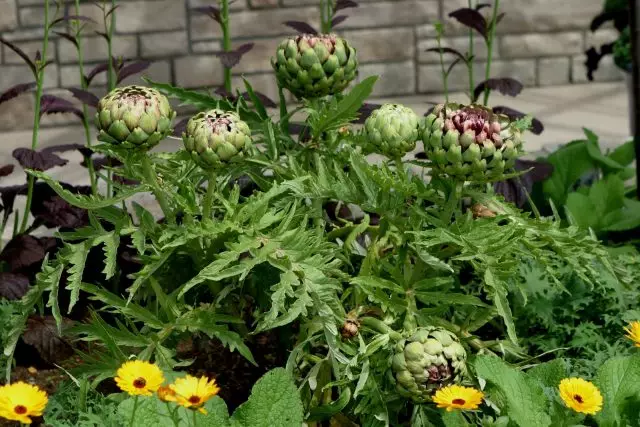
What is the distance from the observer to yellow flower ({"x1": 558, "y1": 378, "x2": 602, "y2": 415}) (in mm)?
1616

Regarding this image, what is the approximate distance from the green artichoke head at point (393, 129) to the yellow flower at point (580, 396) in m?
0.49

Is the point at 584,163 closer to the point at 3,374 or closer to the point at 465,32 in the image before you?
the point at 3,374

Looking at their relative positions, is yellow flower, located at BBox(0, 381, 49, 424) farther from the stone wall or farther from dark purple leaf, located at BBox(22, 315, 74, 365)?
the stone wall

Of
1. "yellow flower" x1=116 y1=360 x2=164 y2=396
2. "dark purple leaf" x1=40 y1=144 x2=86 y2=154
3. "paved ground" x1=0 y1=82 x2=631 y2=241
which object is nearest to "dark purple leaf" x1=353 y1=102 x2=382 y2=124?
"dark purple leaf" x1=40 y1=144 x2=86 y2=154

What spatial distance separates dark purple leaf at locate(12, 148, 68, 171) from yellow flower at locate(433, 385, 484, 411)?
3.71 feet

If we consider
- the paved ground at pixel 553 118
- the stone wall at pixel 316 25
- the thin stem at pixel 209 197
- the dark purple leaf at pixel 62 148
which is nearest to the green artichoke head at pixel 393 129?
the thin stem at pixel 209 197

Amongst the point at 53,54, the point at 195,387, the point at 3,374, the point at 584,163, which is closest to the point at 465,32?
the point at 53,54

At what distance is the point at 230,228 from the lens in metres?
1.84

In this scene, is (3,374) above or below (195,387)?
below

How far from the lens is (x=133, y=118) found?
1.76m

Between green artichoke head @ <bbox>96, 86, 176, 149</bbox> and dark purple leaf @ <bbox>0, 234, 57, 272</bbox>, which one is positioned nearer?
green artichoke head @ <bbox>96, 86, 176, 149</bbox>

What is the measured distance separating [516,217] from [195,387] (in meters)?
0.71

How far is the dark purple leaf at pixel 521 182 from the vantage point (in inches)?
104

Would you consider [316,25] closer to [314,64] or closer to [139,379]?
[314,64]
